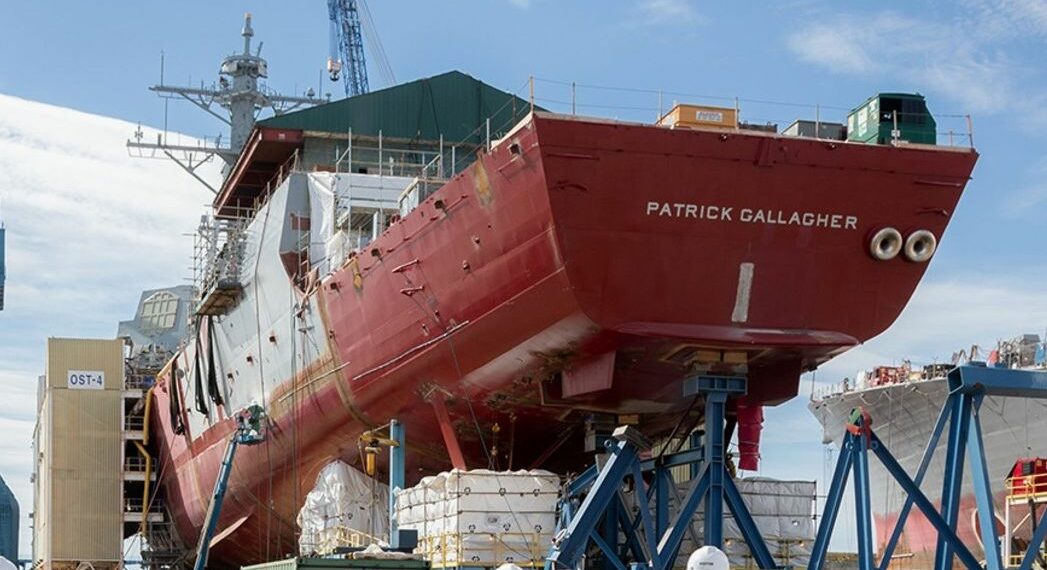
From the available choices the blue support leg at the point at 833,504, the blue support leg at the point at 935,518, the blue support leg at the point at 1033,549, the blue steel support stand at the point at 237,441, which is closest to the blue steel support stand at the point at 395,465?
the blue steel support stand at the point at 237,441

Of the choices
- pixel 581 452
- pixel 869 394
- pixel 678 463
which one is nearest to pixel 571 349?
pixel 678 463

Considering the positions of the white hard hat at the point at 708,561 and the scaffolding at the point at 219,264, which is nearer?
the white hard hat at the point at 708,561

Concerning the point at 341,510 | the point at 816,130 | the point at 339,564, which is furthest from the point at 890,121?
the point at 341,510

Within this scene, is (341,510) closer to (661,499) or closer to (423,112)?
(661,499)

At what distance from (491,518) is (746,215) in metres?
7.20

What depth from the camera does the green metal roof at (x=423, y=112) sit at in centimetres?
3906

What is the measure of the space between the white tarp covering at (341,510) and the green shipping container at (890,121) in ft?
43.4

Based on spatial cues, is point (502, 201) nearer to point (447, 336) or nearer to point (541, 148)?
point (541, 148)

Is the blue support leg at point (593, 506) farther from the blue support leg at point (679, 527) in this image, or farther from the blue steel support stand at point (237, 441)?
the blue steel support stand at point (237, 441)

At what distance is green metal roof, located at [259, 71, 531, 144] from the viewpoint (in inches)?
1538

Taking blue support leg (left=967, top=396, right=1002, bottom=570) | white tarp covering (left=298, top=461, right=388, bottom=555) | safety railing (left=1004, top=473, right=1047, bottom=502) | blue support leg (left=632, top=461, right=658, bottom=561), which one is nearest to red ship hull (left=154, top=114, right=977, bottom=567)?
blue support leg (left=632, top=461, right=658, bottom=561)

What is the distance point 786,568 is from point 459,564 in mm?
6134

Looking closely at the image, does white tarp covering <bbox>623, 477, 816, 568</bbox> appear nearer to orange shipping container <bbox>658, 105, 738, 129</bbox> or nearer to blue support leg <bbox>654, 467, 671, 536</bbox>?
blue support leg <bbox>654, 467, 671, 536</bbox>

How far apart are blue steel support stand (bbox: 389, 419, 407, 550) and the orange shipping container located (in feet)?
30.0
